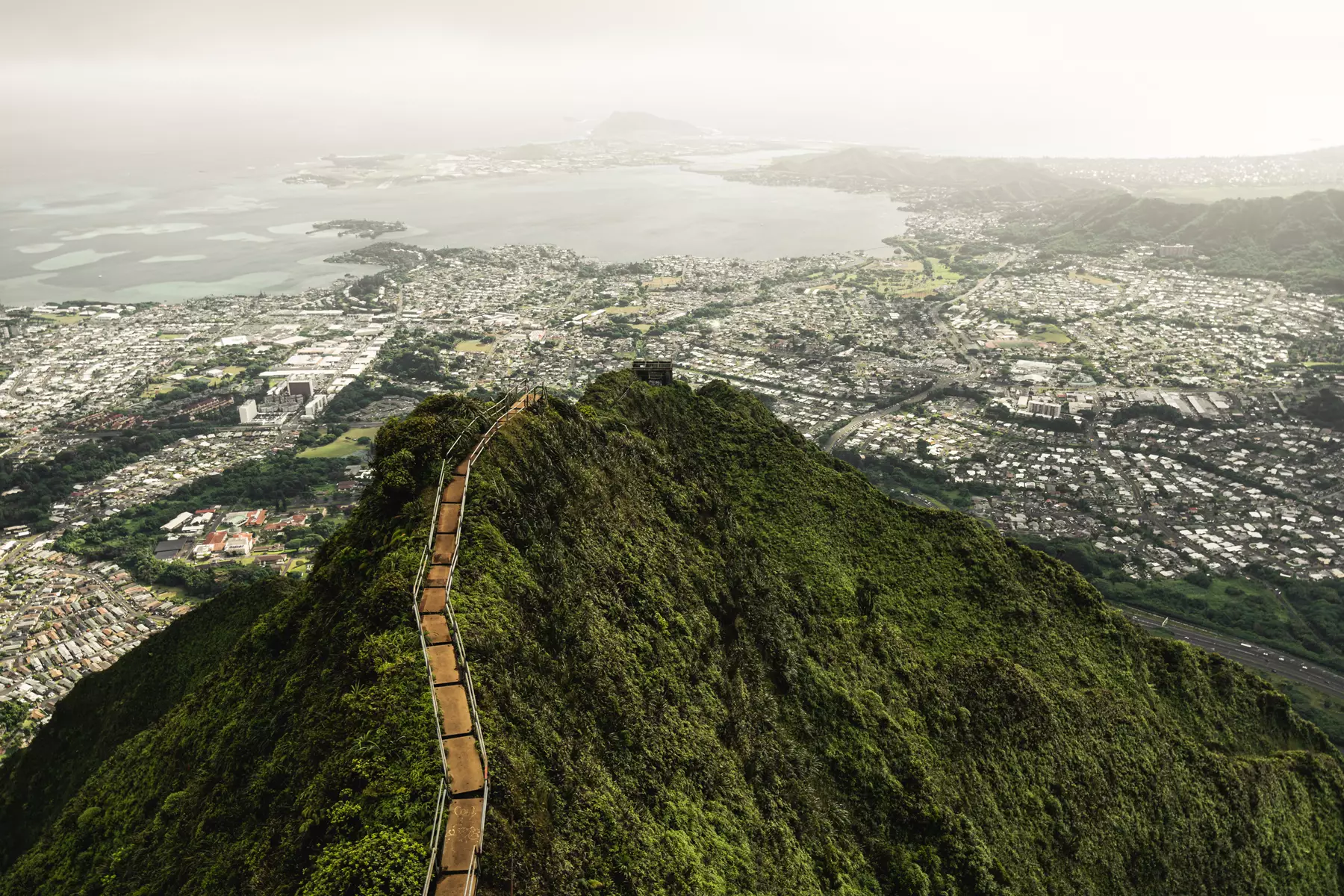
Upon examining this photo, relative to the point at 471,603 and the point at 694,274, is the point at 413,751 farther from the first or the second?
the point at 694,274

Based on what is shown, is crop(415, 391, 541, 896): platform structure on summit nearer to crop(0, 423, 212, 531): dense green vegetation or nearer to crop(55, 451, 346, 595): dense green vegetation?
crop(55, 451, 346, 595): dense green vegetation

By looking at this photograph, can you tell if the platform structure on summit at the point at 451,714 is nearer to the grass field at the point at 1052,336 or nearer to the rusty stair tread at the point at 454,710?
the rusty stair tread at the point at 454,710

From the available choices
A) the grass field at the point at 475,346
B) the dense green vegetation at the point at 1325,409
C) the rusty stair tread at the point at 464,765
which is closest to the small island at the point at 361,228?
the grass field at the point at 475,346

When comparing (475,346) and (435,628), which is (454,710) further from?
(475,346)

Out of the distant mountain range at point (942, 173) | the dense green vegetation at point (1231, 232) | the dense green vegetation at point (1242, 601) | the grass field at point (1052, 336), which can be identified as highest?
the distant mountain range at point (942, 173)

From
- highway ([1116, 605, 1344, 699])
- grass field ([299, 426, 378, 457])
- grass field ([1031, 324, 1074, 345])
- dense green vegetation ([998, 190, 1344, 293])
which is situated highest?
dense green vegetation ([998, 190, 1344, 293])

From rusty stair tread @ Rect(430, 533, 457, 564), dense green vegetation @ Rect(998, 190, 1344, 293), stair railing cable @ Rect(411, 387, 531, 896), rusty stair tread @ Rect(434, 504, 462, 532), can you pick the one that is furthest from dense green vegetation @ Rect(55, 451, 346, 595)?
dense green vegetation @ Rect(998, 190, 1344, 293)

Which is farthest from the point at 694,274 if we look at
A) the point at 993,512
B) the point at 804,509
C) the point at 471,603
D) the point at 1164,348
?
the point at 471,603
